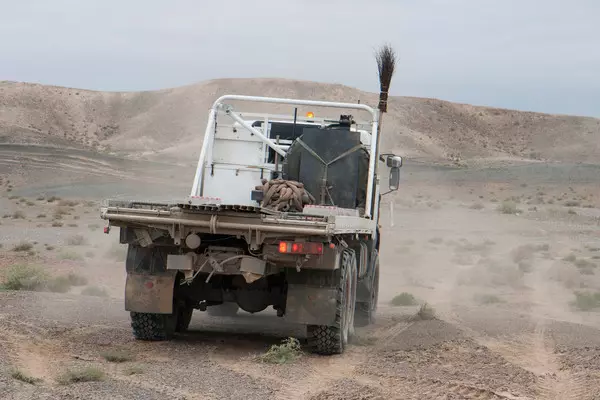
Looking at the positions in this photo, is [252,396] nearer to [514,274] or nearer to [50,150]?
[514,274]

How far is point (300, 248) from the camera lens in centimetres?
1120

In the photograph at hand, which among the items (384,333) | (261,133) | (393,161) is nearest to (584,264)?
(393,161)

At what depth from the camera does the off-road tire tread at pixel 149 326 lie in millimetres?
12602

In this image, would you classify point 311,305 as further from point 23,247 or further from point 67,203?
point 67,203

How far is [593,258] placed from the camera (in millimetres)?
30844

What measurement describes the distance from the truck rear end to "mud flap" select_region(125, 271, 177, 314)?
0.01 metres

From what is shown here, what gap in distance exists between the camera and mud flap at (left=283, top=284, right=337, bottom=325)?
471 inches

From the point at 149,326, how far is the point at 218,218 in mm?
2116

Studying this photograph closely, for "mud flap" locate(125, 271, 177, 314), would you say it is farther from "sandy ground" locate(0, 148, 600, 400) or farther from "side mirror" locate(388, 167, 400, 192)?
"side mirror" locate(388, 167, 400, 192)

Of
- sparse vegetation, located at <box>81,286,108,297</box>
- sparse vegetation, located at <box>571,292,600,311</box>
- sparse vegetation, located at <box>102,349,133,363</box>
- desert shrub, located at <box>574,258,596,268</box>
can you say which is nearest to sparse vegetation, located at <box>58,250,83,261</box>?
sparse vegetation, located at <box>81,286,108,297</box>

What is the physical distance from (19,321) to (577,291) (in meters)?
13.5

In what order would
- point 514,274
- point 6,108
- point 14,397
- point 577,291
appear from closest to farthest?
point 14,397
point 577,291
point 514,274
point 6,108

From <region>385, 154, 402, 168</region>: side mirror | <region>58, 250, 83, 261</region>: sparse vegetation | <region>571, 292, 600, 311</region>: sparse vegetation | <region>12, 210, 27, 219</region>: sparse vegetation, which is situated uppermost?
<region>385, 154, 402, 168</region>: side mirror

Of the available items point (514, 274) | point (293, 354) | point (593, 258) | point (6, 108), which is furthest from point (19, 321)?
point (6, 108)
